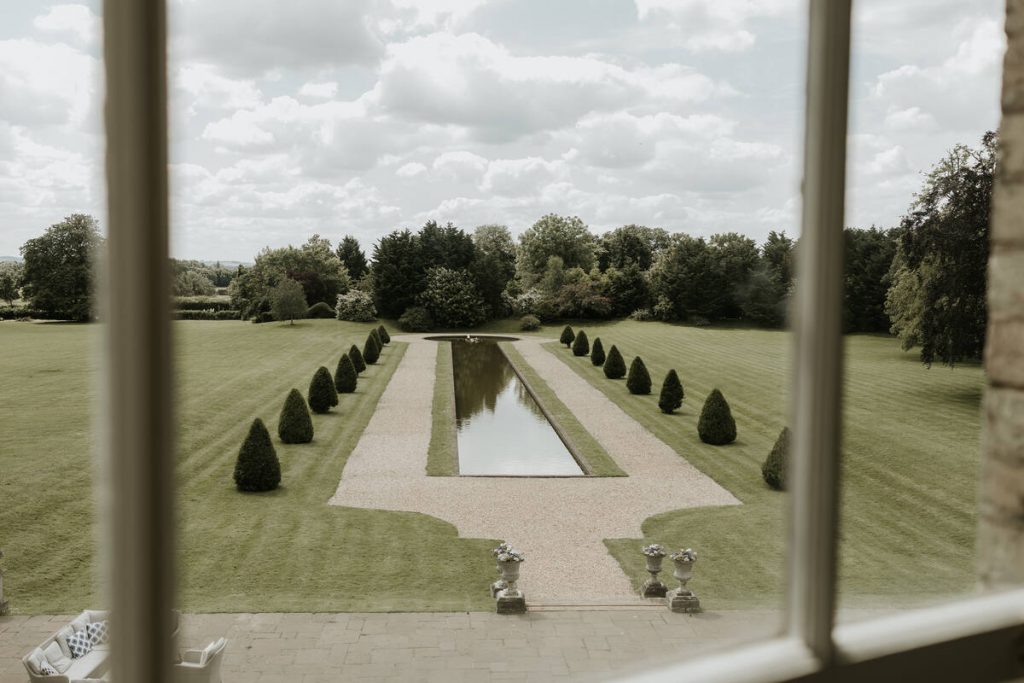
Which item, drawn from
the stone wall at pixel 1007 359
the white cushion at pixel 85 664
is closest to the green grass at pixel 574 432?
the white cushion at pixel 85 664

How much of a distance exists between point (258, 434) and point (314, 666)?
20.1 ft

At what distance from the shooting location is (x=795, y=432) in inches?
44.2


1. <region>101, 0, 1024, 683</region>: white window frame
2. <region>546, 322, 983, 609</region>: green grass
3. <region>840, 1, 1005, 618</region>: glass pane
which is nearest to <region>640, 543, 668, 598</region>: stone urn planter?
<region>546, 322, 983, 609</region>: green grass

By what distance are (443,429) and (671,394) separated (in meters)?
5.25

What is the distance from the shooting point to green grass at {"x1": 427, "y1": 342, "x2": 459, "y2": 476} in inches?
603

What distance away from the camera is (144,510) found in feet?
2.27

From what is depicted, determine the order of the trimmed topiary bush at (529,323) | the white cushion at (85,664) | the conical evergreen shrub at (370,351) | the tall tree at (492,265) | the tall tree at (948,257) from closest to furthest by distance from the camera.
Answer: the white cushion at (85,664) < the tall tree at (948,257) < the conical evergreen shrub at (370,351) < the tall tree at (492,265) < the trimmed topiary bush at (529,323)

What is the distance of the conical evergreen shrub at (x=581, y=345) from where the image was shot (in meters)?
29.4

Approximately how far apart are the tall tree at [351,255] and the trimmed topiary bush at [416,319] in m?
4.36

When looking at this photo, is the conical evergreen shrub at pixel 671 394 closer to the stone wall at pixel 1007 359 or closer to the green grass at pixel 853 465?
the green grass at pixel 853 465

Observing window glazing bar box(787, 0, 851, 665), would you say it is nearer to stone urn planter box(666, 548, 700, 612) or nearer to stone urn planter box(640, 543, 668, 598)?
stone urn planter box(666, 548, 700, 612)

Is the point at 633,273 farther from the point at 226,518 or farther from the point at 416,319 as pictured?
the point at 226,518

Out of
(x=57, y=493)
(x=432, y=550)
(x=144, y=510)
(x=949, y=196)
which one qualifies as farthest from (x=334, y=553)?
(x=949, y=196)

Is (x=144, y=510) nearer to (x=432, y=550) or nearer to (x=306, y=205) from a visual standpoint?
(x=432, y=550)
